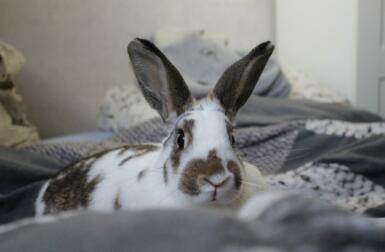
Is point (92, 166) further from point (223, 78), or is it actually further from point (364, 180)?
point (364, 180)

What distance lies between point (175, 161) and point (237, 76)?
0.21 metres

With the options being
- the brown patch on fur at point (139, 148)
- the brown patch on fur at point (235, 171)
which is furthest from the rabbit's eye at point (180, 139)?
the brown patch on fur at point (139, 148)

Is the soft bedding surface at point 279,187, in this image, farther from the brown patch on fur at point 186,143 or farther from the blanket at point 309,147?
the brown patch on fur at point 186,143

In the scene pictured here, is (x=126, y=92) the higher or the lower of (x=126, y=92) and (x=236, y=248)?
the lower

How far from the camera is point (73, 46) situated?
2246 millimetres

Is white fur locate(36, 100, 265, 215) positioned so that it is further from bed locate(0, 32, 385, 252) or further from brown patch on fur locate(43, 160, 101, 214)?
bed locate(0, 32, 385, 252)

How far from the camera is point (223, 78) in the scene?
97cm

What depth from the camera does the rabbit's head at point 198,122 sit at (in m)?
0.83

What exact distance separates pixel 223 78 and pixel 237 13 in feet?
5.67

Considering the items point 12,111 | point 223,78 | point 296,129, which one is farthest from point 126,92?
point 223,78

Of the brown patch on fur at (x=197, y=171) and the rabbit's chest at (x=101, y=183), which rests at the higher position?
the brown patch on fur at (x=197, y=171)

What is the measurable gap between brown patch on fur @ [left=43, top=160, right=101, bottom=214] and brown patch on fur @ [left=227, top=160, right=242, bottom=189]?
345 mm

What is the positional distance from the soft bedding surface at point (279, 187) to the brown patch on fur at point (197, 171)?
30 centimetres

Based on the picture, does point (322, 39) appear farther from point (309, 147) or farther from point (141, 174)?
point (141, 174)
